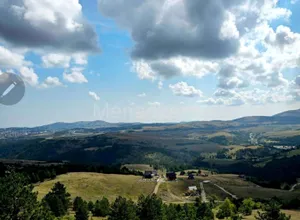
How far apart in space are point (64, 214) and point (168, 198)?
264ft

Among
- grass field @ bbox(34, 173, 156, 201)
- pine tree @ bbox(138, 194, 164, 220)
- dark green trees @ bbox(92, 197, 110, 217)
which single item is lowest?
grass field @ bbox(34, 173, 156, 201)

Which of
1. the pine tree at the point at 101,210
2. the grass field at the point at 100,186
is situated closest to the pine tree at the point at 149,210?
the pine tree at the point at 101,210

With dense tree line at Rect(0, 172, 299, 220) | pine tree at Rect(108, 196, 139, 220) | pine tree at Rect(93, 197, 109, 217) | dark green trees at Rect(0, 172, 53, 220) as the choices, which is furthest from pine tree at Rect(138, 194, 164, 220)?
dark green trees at Rect(0, 172, 53, 220)

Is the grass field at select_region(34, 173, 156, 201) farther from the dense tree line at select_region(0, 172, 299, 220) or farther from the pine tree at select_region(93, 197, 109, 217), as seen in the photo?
the pine tree at select_region(93, 197, 109, 217)

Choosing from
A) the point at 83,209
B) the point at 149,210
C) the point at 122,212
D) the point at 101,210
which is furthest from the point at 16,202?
the point at 101,210

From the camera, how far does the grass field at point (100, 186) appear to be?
151113mm

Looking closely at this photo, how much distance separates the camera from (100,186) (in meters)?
167

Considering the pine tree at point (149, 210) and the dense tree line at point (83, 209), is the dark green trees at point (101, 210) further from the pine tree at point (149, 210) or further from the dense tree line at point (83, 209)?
the pine tree at point (149, 210)

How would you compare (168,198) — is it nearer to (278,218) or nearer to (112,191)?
(112,191)

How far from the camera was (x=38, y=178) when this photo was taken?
175 meters

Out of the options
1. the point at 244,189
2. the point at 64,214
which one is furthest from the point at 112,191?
the point at 244,189

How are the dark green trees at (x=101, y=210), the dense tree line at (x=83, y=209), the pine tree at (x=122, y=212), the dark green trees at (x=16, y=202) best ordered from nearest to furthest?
the dark green trees at (x=16, y=202)
the dense tree line at (x=83, y=209)
the pine tree at (x=122, y=212)
the dark green trees at (x=101, y=210)

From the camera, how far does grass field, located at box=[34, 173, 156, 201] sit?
151m

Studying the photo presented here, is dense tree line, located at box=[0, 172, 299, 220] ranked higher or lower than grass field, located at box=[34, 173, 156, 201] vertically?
higher
